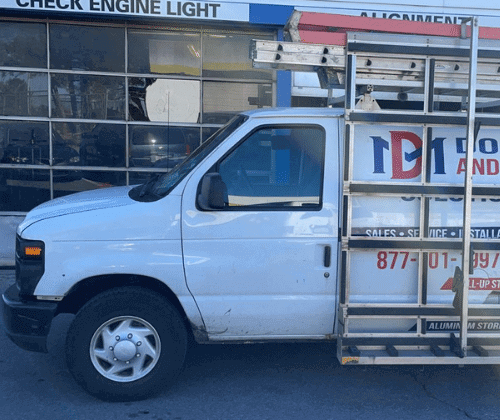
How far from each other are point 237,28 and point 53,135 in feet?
10.4

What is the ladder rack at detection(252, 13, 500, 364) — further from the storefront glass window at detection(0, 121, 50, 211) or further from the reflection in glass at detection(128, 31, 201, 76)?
the storefront glass window at detection(0, 121, 50, 211)

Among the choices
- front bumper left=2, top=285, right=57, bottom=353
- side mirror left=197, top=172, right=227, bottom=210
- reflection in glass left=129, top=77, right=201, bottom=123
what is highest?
reflection in glass left=129, top=77, right=201, bottom=123

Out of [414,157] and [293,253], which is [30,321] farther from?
[414,157]

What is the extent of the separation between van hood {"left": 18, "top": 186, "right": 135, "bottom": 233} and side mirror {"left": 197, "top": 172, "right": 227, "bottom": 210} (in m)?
0.56

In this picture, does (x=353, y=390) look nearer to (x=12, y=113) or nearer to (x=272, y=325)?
(x=272, y=325)

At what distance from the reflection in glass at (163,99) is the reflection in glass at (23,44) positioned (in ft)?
4.55

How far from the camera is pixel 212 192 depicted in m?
4.51

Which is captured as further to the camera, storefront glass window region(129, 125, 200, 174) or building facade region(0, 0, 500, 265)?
storefront glass window region(129, 125, 200, 174)

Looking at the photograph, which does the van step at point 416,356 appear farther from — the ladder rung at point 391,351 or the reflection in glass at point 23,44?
the reflection in glass at point 23,44

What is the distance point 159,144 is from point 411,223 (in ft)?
20.1

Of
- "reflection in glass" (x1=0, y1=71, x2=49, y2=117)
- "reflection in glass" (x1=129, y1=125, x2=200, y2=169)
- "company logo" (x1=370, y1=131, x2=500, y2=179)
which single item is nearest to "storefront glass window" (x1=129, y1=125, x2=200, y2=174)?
"reflection in glass" (x1=129, y1=125, x2=200, y2=169)

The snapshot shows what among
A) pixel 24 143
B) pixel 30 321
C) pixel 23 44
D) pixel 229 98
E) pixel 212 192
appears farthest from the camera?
pixel 229 98

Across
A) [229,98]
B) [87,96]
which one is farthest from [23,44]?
[229,98]

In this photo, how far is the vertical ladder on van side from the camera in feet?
15.2
